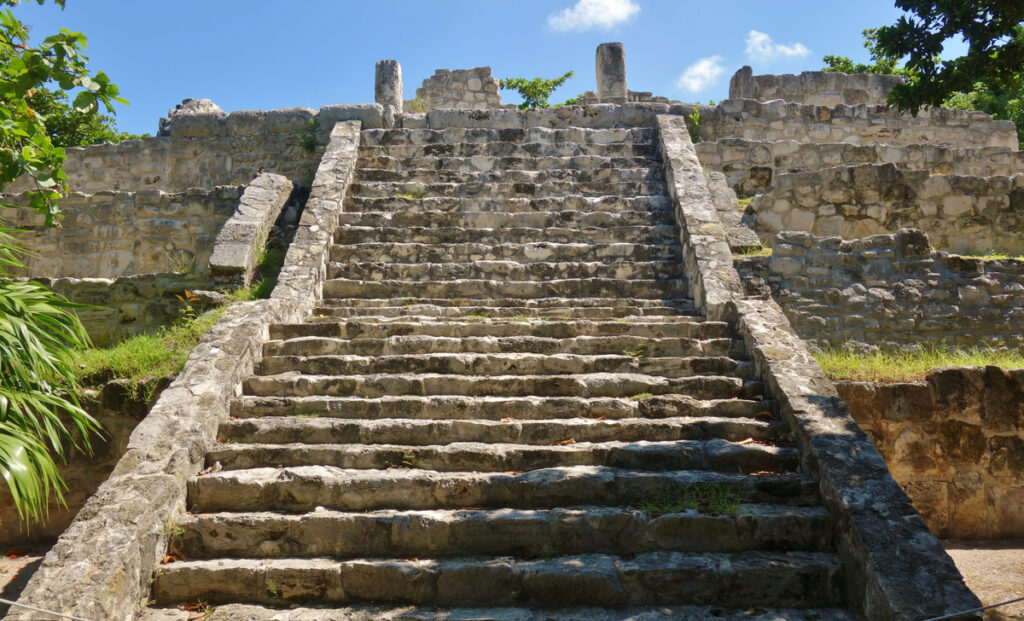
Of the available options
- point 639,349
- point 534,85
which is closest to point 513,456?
point 639,349

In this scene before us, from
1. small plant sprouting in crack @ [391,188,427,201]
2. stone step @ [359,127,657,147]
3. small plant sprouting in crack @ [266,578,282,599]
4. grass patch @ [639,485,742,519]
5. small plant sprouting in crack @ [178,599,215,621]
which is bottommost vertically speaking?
small plant sprouting in crack @ [178,599,215,621]

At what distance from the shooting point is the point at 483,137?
9000 millimetres

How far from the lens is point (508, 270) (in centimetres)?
678

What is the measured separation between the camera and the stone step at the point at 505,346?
17.4 ft

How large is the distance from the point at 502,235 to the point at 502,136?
2.25 m

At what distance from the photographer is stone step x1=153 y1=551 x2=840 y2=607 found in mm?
3391

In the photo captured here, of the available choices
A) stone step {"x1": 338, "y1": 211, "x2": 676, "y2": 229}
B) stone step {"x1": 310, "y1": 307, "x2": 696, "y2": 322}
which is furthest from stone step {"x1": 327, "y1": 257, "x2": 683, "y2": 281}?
stone step {"x1": 338, "y1": 211, "x2": 676, "y2": 229}

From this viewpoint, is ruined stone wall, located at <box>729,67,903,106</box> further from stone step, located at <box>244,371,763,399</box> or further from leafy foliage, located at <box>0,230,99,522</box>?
leafy foliage, located at <box>0,230,99,522</box>

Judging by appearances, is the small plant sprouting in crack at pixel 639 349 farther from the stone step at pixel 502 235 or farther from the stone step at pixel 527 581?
the stone step at pixel 502 235

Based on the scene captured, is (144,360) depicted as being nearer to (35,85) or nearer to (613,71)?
(35,85)

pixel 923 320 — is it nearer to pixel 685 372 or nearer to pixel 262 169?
pixel 685 372

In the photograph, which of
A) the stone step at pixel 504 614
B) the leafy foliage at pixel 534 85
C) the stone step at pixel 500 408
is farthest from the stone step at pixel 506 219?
the leafy foliage at pixel 534 85

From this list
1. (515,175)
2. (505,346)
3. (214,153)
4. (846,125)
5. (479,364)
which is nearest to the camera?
(479,364)

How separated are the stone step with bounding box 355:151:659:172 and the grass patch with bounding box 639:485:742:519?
5.20 m
